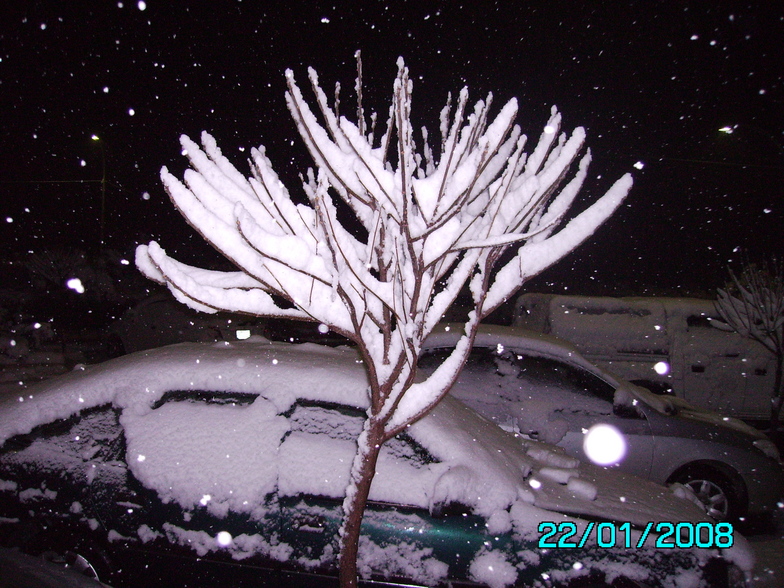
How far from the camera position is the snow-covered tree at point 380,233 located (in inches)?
50.9

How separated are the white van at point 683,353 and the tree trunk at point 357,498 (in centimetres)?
592

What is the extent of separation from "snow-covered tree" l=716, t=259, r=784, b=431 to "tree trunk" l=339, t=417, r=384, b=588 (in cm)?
702

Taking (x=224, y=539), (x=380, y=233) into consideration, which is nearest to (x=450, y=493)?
(x=224, y=539)

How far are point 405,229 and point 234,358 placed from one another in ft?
6.33

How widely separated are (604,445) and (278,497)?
121 inches

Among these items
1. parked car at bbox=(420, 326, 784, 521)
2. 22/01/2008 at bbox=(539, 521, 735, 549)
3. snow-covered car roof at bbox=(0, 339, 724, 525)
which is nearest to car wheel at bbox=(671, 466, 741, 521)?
parked car at bbox=(420, 326, 784, 521)

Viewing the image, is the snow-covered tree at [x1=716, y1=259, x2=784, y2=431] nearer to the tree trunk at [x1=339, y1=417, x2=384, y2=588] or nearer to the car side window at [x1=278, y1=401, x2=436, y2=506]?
the car side window at [x1=278, y1=401, x2=436, y2=506]

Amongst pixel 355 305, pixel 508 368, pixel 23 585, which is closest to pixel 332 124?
pixel 355 305

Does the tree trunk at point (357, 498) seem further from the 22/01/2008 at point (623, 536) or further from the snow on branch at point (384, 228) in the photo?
the 22/01/2008 at point (623, 536)

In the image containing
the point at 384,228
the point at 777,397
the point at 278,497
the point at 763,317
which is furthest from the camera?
the point at 763,317

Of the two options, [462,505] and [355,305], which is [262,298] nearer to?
[355,305]

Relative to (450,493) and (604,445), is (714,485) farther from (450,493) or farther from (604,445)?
(450,493)

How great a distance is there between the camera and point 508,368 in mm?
4215

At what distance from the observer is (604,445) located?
394 cm
